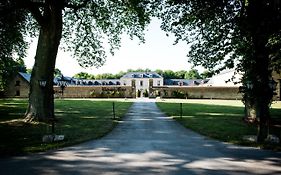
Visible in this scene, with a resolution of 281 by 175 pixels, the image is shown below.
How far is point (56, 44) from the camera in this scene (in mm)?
18125

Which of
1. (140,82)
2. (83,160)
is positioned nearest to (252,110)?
(83,160)

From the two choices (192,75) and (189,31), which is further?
(192,75)

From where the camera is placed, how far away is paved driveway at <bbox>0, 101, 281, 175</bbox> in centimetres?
775

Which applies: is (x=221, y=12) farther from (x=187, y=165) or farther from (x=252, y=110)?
(x=187, y=165)

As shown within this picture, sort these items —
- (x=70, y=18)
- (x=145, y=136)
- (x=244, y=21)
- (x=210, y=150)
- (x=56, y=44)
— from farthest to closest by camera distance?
(x=70, y=18), (x=56, y=44), (x=145, y=136), (x=244, y=21), (x=210, y=150)

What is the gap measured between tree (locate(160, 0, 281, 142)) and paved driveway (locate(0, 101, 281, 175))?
293 centimetres

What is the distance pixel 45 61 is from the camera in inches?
701

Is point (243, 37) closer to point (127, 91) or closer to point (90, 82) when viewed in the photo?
point (127, 91)

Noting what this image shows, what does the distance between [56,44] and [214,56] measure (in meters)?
9.51

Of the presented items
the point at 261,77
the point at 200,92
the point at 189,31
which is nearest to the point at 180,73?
the point at 200,92

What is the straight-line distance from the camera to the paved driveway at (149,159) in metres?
7.75

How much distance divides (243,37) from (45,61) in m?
11.1

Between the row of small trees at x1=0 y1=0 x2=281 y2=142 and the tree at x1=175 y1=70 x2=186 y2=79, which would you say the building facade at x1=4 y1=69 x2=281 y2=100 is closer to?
the row of small trees at x1=0 y1=0 x2=281 y2=142

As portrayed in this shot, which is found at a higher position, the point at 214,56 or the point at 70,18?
the point at 70,18
